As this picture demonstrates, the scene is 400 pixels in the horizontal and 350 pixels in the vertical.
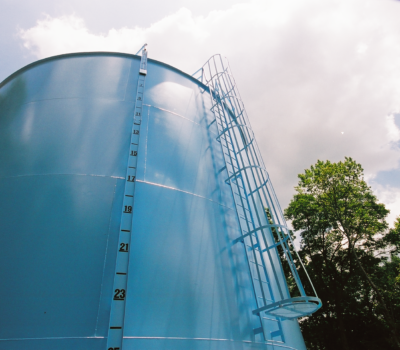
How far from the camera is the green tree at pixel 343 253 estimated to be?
19.7m

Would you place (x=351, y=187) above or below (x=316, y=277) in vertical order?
above

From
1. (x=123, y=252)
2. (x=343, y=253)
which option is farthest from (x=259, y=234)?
(x=343, y=253)

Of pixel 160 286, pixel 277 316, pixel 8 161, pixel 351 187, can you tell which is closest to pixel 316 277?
pixel 351 187

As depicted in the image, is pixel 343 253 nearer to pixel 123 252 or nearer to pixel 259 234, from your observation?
pixel 259 234

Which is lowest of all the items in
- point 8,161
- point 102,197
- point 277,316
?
point 277,316

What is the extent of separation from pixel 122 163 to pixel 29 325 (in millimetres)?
2876

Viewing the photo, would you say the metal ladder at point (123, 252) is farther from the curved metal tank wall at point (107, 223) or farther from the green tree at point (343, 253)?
the green tree at point (343, 253)

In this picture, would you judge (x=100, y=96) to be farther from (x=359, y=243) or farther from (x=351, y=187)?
(x=359, y=243)

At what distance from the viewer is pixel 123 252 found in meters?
Result: 4.26

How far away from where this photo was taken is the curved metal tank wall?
3.76 meters

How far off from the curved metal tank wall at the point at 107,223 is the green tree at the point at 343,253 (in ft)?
53.1

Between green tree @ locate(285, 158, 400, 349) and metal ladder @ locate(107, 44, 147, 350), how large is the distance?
17.8 meters

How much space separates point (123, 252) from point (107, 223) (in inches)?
22.3

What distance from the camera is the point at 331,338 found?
21.8 m
